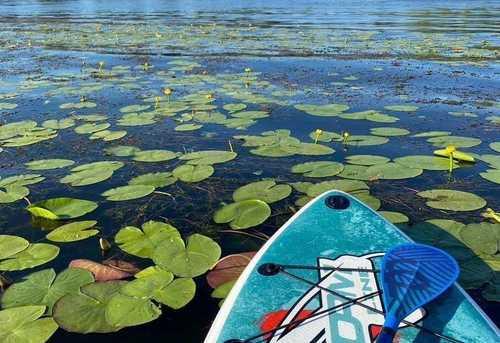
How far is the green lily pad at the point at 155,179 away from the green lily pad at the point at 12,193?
80 cm

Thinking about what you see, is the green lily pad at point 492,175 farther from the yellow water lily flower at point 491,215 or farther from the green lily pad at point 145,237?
the green lily pad at point 145,237

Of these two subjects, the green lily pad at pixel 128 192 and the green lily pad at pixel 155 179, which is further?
the green lily pad at pixel 155 179

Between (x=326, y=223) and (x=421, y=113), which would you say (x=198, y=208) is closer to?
(x=326, y=223)

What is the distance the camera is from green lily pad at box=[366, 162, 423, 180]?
11.8ft

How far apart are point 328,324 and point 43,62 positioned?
9.47 m

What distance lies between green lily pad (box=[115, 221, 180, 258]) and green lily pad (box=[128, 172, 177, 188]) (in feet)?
2.16

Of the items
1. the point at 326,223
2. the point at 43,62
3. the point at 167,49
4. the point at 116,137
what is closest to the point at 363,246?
the point at 326,223

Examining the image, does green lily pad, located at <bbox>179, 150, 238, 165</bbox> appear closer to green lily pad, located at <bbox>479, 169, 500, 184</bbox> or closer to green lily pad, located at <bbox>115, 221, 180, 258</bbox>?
green lily pad, located at <bbox>115, 221, 180, 258</bbox>

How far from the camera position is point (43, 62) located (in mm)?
9398

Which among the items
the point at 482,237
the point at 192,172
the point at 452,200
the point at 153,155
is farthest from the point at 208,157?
the point at 482,237

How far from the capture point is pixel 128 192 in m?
3.37

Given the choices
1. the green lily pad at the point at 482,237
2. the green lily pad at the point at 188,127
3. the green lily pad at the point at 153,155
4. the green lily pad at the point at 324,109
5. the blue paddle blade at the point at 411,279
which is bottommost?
the green lily pad at the point at 153,155

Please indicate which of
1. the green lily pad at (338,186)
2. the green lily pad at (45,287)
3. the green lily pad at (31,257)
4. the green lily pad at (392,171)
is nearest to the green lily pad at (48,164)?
the green lily pad at (31,257)

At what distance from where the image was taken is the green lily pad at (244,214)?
2.93 m
